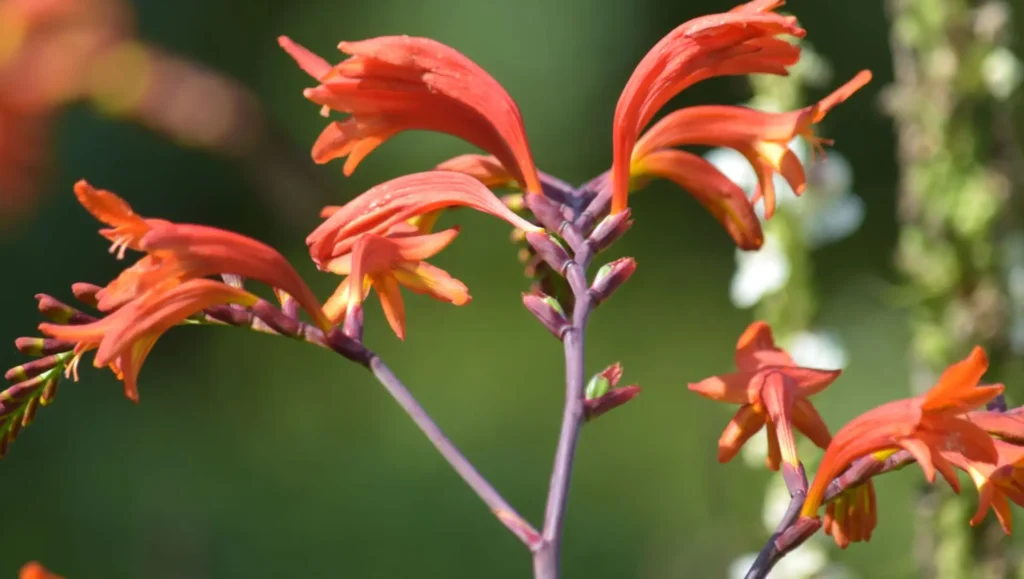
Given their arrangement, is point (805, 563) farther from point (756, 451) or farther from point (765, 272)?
Result: point (765, 272)

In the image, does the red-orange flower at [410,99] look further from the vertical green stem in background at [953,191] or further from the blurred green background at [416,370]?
the blurred green background at [416,370]

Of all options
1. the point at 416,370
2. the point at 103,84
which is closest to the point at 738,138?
the point at 103,84

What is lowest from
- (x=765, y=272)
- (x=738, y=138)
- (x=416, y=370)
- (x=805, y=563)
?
(x=416, y=370)

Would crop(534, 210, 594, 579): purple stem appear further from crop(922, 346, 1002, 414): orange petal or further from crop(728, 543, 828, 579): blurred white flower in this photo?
crop(728, 543, 828, 579): blurred white flower

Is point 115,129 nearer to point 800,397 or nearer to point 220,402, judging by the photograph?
point 220,402

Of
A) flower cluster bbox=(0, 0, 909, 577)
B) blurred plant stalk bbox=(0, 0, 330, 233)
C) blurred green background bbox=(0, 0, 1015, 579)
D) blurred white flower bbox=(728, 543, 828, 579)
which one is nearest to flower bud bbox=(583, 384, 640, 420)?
flower cluster bbox=(0, 0, 909, 577)

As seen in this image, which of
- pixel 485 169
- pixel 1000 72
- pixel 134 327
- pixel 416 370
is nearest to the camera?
pixel 134 327
